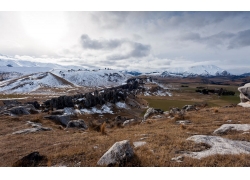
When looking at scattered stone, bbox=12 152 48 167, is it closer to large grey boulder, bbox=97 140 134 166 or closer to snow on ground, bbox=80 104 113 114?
large grey boulder, bbox=97 140 134 166

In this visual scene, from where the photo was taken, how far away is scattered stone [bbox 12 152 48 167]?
31.1 ft

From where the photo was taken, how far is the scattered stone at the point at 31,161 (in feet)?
31.1

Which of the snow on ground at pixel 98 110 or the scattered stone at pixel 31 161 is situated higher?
the scattered stone at pixel 31 161

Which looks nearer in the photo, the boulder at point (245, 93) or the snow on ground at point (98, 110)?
the boulder at point (245, 93)

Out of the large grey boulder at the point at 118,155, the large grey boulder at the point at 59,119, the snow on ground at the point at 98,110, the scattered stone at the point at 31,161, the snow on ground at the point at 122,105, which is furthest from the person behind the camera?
the snow on ground at the point at 122,105

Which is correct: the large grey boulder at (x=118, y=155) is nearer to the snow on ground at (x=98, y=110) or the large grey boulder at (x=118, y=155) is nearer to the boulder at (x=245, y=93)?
the boulder at (x=245, y=93)

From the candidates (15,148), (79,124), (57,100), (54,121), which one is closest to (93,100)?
(57,100)

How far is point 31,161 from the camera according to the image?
9852mm

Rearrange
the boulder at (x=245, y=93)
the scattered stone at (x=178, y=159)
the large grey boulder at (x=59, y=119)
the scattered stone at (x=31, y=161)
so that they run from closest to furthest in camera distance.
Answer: the scattered stone at (x=178, y=159)
the scattered stone at (x=31, y=161)
the boulder at (x=245, y=93)
the large grey boulder at (x=59, y=119)

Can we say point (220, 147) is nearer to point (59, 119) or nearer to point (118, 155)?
point (118, 155)

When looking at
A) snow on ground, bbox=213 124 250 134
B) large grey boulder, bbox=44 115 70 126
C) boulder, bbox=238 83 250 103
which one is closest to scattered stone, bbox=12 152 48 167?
snow on ground, bbox=213 124 250 134

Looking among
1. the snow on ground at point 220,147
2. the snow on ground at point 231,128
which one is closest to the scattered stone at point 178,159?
the snow on ground at point 220,147

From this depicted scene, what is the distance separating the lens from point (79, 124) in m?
26.5

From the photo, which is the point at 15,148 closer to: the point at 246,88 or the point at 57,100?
the point at 246,88
